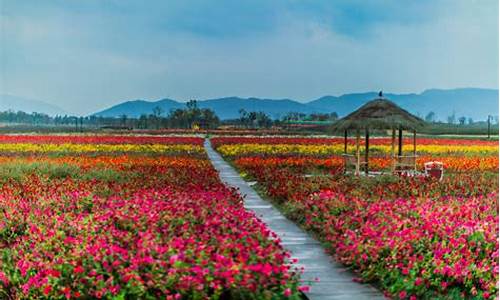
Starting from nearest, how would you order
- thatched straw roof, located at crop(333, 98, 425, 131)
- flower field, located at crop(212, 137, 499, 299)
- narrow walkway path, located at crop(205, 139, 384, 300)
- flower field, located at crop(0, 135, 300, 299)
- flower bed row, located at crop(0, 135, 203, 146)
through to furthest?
flower field, located at crop(0, 135, 300, 299)
narrow walkway path, located at crop(205, 139, 384, 300)
flower field, located at crop(212, 137, 499, 299)
thatched straw roof, located at crop(333, 98, 425, 131)
flower bed row, located at crop(0, 135, 203, 146)

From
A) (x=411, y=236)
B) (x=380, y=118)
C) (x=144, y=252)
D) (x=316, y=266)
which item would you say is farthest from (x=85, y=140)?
(x=144, y=252)

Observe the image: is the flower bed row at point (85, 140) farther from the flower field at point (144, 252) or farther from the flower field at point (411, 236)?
the flower field at point (144, 252)

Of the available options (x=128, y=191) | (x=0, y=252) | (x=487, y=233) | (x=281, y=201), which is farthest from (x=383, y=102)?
(x=0, y=252)

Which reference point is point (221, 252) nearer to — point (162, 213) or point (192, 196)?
point (162, 213)

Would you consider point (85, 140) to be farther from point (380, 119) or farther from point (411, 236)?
point (411, 236)

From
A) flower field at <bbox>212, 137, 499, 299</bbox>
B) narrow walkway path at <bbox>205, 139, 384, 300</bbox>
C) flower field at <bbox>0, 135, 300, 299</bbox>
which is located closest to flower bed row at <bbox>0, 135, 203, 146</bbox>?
flower field at <bbox>212, 137, 499, 299</bbox>

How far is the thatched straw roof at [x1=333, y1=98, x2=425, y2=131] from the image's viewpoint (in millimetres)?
19344

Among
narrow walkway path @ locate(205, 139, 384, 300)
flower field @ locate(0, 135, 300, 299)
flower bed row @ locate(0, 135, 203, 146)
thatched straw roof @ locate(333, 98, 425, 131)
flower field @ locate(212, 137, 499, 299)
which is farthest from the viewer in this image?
flower bed row @ locate(0, 135, 203, 146)

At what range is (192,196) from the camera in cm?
951

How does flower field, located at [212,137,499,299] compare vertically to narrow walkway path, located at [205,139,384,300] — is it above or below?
above

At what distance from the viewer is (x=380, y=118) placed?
19.4m

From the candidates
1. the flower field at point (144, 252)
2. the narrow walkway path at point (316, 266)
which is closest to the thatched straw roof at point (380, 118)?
the narrow walkway path at point (316, 266)

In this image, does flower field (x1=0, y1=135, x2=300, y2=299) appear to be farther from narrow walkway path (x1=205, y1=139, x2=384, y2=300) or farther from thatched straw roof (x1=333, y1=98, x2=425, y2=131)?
thatched straw roof (x1=333, y1=98, x2=425, y2=131)

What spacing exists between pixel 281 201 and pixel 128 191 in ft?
10.7
